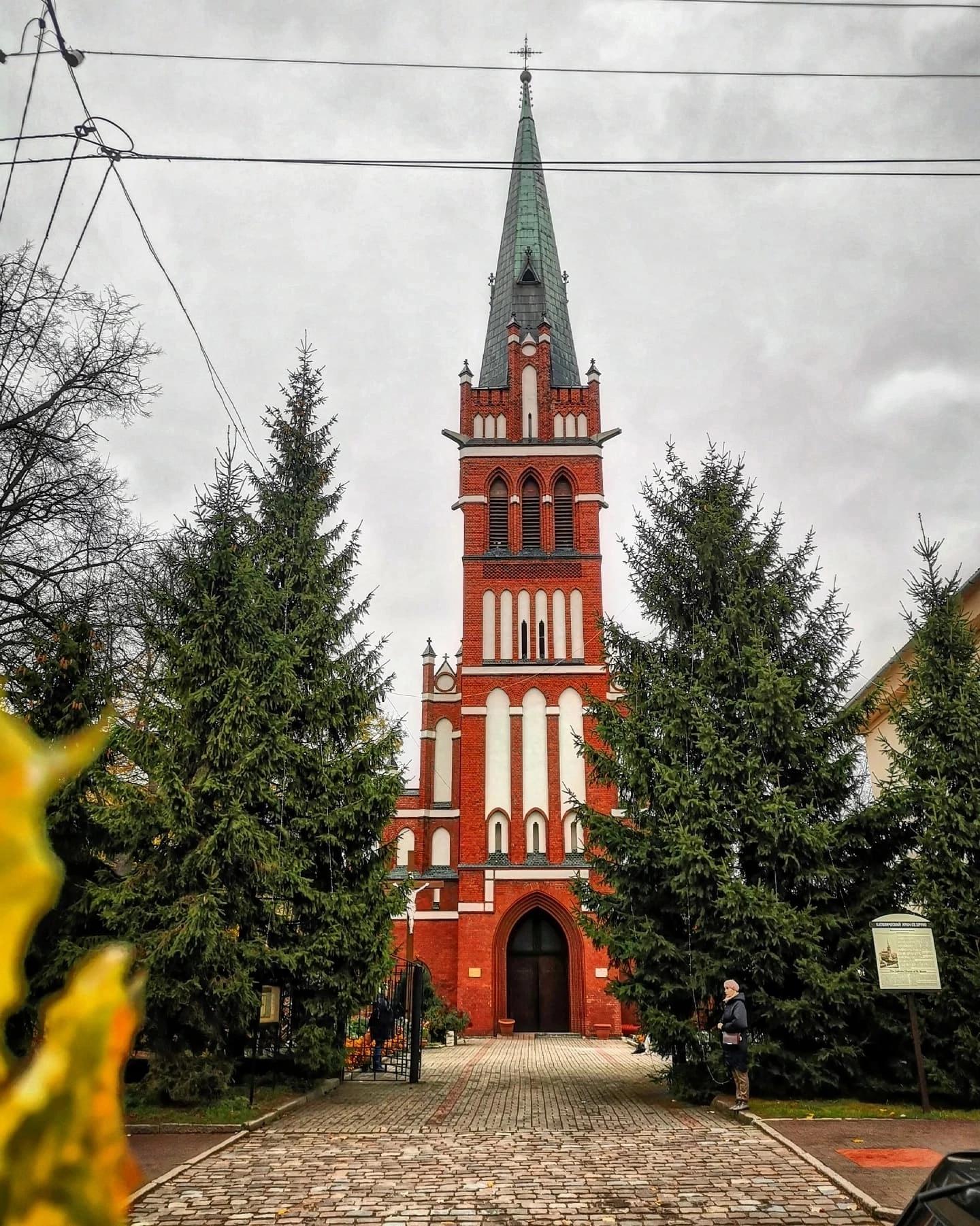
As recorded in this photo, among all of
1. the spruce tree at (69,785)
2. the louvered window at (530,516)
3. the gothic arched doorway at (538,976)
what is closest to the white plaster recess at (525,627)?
the louvered window at (530,516)

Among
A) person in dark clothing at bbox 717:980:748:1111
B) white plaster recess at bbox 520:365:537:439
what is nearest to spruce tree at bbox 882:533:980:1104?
person in dark clothing at bbox 717:980:748:1111

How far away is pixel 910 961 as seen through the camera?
10.1 metres

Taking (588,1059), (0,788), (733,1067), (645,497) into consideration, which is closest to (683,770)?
(733,1067)

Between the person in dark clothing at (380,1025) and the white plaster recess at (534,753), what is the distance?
11.9 meters

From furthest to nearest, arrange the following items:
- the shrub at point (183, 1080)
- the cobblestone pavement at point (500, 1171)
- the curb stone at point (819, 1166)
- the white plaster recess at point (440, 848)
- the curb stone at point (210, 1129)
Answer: the white plaster recess at point (440, 848) → the shrub at point (183, 1080) → the curb stone at point (210, 1129) → the cobblestone pavement at point (500, 1171) → the curb stone at point (819, 1166)

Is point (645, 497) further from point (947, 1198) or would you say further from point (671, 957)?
point (947, 1198)

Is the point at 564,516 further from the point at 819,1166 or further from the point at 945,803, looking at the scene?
the point at 819,1166

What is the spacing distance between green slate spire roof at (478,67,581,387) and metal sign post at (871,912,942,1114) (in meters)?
23.8

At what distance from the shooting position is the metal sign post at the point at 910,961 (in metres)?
9.97

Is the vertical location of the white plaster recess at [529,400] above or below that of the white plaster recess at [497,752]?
above

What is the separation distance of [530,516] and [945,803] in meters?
19.3

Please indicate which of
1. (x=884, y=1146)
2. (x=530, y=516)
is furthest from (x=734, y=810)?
(x=530, y=516)

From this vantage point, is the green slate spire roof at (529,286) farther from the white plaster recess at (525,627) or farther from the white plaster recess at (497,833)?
the white plaster recess at (497,833)

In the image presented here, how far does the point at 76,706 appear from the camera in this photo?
1070 cm
